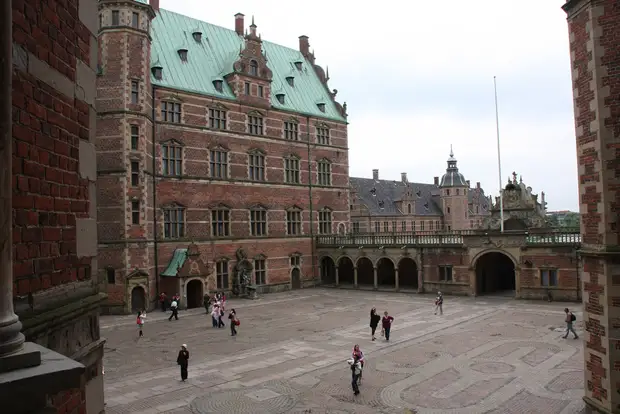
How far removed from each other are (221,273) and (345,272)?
14.2 meters

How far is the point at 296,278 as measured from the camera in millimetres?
39094

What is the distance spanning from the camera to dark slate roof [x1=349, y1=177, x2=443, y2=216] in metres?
63.5

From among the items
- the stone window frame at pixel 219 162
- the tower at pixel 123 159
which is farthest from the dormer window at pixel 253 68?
the tower at pixel 123 159

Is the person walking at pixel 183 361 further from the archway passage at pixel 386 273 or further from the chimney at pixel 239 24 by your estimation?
the chimney at pixel 239 24

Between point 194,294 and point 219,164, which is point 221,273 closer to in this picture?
point 194,294

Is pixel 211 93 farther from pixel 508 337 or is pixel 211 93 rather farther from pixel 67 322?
pixel 67 322

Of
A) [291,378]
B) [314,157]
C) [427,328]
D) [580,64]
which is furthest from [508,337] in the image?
[314,157]

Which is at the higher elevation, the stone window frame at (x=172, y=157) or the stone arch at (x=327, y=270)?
the stone window frame at (x=172, y=157)

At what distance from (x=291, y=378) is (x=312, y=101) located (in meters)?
30.4

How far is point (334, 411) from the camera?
12320mm

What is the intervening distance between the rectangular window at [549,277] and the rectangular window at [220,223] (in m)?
20.6

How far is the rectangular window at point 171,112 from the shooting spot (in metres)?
31.2

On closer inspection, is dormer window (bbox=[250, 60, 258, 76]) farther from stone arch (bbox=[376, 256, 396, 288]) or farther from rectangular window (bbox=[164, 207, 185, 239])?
stone arch (bbox=[376, 256, 396, 288])

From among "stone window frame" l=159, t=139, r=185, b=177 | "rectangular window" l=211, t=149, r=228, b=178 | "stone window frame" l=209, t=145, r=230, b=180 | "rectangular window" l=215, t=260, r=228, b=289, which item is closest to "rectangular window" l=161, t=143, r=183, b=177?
"stone window frame" l=159, t=139, r=185, b=177
